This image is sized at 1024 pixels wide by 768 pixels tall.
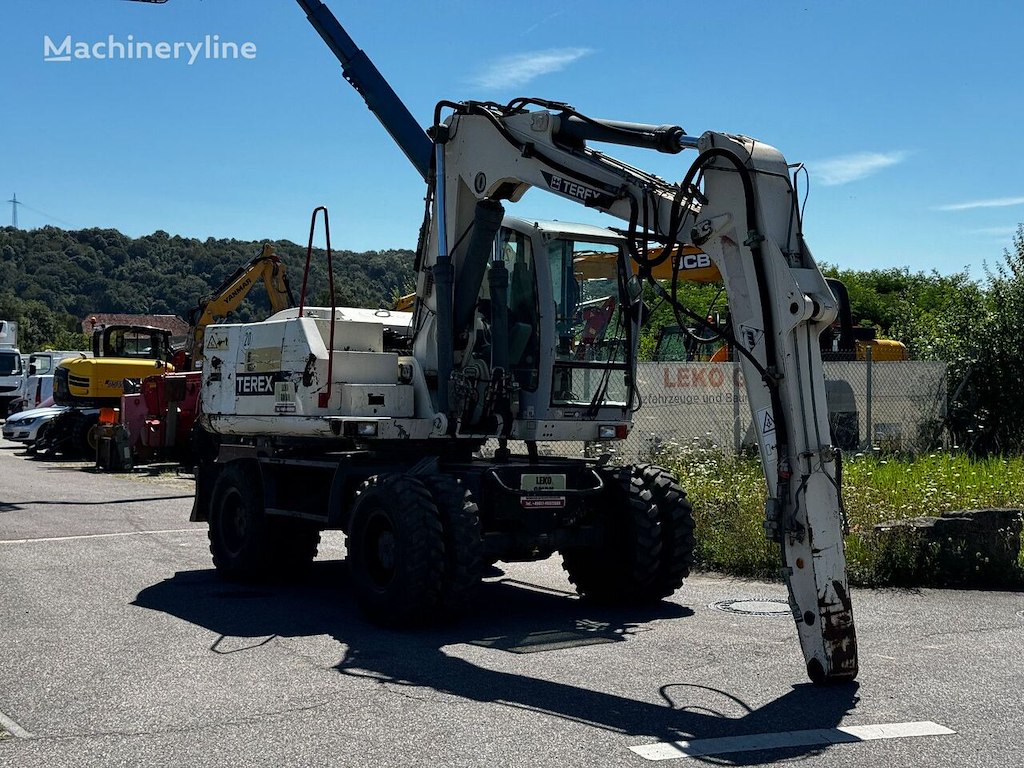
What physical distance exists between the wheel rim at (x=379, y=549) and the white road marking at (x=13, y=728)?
3459 mm

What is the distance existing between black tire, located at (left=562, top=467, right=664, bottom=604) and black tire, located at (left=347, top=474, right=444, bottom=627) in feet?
5.40

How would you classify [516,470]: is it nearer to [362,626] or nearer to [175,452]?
[362,626]

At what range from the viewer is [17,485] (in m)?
21.9

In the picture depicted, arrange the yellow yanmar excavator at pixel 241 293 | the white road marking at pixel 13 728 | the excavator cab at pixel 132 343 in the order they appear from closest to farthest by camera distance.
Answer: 1. the white road marking at pixel 13 728
2. the yellow yanmar excavator at pixel 241 293
3. the excavator cab at pixel 132 343

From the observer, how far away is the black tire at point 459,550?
9.46 m

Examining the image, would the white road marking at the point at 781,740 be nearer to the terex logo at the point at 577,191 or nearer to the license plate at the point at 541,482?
the license plate at the point at 541,482

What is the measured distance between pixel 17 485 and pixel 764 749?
722 inches

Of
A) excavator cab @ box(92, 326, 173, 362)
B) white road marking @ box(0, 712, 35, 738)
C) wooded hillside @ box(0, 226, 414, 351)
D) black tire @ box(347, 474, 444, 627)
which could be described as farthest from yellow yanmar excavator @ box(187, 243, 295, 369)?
wooded hillside @ box(0, 226, 414, 351)

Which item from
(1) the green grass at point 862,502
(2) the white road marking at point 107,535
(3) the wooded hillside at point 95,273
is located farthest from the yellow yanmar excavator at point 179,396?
(3) the wooded hillside at point 95,273

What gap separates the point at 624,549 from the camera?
1069 cm

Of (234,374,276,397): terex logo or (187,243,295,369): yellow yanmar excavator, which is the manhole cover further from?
(187,243,295,369): yellow yanmar excavator

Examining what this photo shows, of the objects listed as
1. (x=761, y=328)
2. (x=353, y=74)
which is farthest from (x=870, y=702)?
(x=353, y=74)

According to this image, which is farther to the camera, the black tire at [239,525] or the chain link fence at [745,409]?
the chain link fence at [745,409]

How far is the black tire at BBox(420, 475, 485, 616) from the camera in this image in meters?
9.46
